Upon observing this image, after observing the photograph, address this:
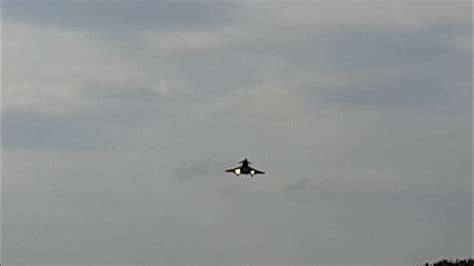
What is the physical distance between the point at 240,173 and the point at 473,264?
2440 cm

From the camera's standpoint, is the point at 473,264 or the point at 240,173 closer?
the point at 240,173

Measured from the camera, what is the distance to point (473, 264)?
85375mm

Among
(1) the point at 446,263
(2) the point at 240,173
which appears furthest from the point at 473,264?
(2) the point at 240,173

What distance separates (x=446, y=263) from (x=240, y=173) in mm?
28128

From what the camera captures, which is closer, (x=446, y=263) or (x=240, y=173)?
(x=240, y=173)

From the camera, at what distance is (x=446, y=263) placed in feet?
297

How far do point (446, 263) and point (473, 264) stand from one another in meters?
5.22

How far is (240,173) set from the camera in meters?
66.9

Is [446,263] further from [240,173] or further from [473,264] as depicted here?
[240,173]
